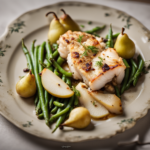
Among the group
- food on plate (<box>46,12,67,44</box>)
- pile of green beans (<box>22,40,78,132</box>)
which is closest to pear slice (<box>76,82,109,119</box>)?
pile of green beans (<box>22,40,78,132</box>)

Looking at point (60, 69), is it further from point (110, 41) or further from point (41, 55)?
point (110, 41)

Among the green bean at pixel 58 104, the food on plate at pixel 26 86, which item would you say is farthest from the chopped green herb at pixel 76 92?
the food on plate at pixel 26 86

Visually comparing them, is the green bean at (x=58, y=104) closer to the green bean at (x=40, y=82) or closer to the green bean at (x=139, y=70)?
the green bean at (x=40, y=82)

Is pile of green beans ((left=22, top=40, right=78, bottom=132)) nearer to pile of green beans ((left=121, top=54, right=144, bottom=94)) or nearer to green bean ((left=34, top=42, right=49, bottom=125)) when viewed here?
green bean ((left=34, top=42, right=49, bottom=125))

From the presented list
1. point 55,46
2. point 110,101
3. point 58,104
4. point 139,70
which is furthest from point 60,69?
point 139,70

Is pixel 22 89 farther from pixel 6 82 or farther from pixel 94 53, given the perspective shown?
pixel 94 53

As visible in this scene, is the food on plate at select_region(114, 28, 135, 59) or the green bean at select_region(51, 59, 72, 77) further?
Answer: the food on plate at select_region(114, 28, 135, 59)

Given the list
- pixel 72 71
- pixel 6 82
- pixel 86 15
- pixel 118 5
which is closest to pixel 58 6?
pixel 86 15
